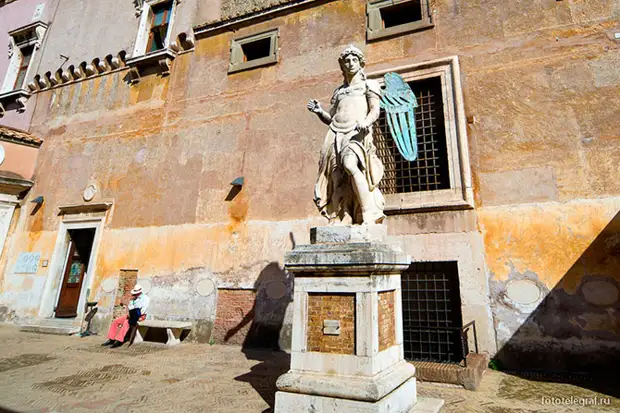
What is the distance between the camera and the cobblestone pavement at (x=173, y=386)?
454cm

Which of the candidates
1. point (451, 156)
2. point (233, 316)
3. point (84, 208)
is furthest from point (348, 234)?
point (84, 208)

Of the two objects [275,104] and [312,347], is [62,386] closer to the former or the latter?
[312,347]

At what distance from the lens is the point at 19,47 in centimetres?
1641

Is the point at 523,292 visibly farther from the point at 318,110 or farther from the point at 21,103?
the point at 21,103

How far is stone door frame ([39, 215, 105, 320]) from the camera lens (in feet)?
36.6

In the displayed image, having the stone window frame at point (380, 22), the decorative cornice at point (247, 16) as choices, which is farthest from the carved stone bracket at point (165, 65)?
the stone window frame at point (380, 22)

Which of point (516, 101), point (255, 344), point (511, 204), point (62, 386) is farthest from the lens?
point (255, 344)

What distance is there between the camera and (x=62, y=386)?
530 cm

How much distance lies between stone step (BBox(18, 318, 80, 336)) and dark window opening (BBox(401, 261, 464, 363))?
9145mm

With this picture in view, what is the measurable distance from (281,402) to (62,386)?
3.72 meters

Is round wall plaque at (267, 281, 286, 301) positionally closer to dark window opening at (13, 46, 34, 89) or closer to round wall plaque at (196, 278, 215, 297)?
round wall plaque at (196, 278, 215, 297)

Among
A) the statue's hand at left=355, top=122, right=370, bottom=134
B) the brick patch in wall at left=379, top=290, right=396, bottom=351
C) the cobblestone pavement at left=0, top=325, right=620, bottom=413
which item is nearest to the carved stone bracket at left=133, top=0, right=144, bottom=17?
the cobblestone pavement at left=0, top=325, right=620, bottom=413

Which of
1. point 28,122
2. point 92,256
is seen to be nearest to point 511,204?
point 92,256

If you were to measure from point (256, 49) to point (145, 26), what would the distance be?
16.6 feet
